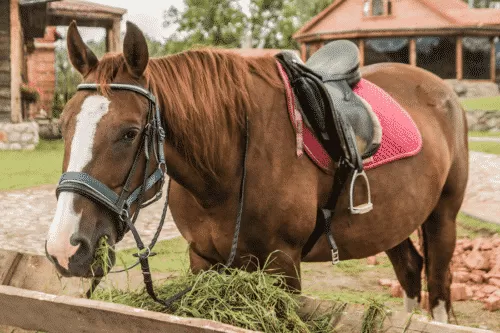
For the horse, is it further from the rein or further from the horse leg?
the horse leg

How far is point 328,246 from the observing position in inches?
131

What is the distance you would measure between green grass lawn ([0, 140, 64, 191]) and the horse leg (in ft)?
26.0

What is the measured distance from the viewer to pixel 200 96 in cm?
286

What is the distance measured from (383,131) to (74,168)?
1875 mm

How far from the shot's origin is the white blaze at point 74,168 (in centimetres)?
235

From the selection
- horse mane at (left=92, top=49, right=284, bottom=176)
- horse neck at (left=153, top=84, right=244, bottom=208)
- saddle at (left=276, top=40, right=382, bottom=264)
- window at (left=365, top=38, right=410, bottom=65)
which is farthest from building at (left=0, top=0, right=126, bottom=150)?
window at (left=365, top=38, right=410, bottom=65)

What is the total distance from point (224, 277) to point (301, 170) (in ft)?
2.26

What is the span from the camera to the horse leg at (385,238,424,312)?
4684mm

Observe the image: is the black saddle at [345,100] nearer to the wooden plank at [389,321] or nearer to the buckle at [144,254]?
the wooden plank at [389,321]

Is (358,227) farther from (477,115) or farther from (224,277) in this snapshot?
(477,115)

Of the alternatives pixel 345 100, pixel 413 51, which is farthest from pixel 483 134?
pixel 345 100

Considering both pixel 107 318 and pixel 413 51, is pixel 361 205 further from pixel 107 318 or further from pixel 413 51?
pixel 413 51

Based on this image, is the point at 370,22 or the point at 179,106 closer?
the point at 179,106

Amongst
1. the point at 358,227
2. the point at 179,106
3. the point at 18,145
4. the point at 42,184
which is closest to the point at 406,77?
the point at 358,227
